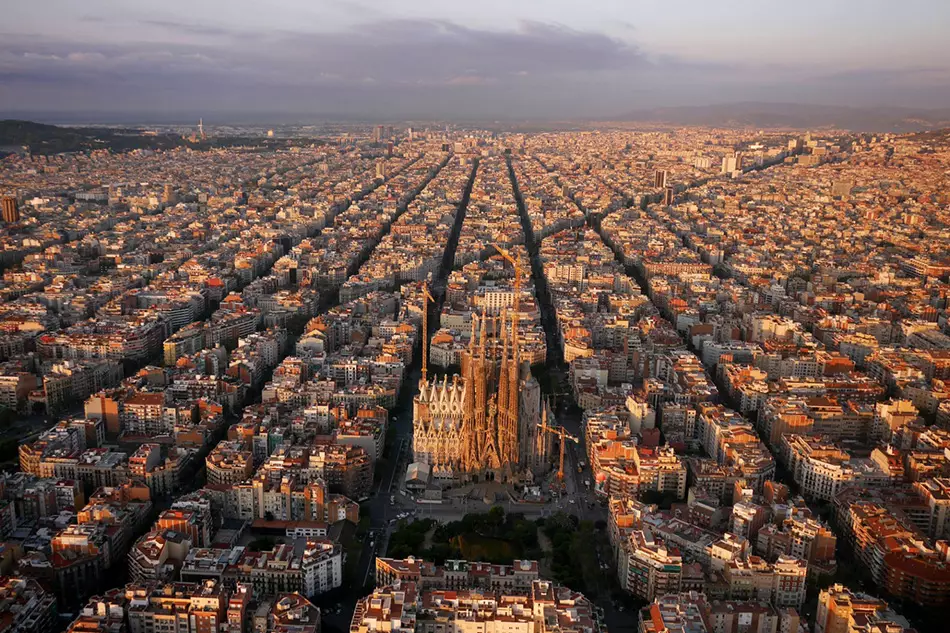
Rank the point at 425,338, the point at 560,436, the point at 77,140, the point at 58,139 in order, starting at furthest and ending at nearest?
the point at 77,140, the point at 58,139, the point at 425,338, the point at 560,436

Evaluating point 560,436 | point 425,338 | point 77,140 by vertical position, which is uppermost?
point 77,140

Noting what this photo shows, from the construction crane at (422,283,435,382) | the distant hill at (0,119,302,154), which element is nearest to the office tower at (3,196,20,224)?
the construction crane at (422,283,435,382)

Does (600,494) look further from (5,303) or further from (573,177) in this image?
(573,177)

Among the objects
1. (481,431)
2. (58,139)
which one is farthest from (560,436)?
(58,139)

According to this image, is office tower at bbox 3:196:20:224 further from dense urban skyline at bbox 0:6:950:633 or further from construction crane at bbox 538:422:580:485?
construction crane at bbox 538:422:580:485

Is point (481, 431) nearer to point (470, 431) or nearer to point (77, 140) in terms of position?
point (470, 431)

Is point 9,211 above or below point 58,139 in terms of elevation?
below

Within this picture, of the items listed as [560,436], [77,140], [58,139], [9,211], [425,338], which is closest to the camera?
[560,436]

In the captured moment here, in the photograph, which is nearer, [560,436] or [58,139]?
[560,436]

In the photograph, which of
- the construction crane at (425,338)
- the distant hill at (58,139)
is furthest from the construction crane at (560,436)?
the distant hill at (58,139)
